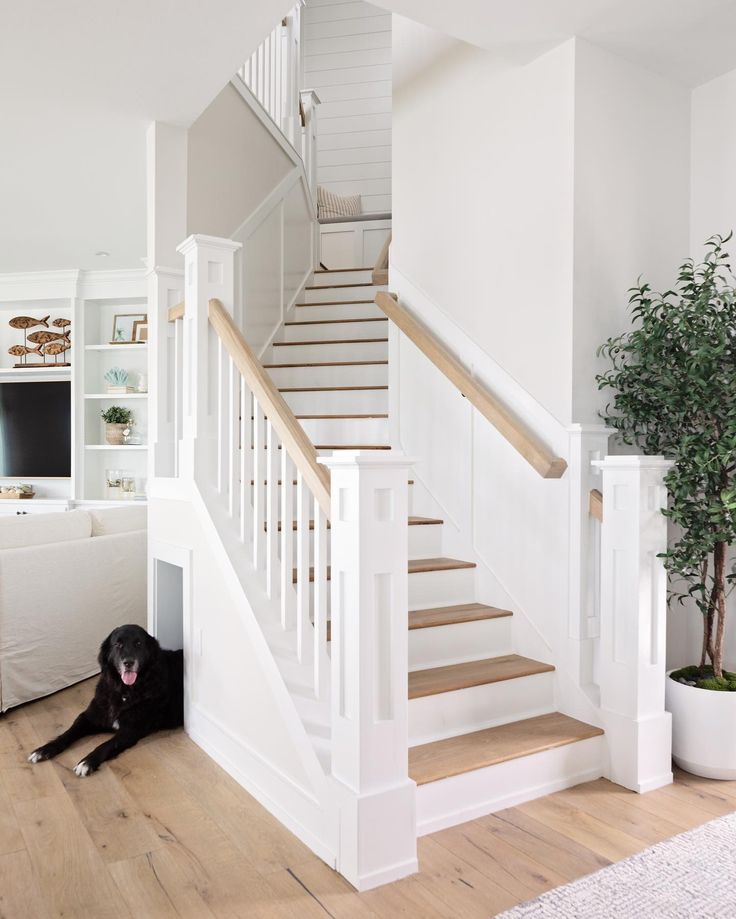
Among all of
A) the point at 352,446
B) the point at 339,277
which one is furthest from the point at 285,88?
the point at 352,446

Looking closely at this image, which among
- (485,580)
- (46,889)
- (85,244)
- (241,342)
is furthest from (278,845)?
(85,244)

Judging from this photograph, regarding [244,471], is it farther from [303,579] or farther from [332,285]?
[332,285]

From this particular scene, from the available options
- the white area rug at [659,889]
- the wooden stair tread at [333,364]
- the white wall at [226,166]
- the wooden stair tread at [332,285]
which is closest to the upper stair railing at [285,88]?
the white wall at [226,166]

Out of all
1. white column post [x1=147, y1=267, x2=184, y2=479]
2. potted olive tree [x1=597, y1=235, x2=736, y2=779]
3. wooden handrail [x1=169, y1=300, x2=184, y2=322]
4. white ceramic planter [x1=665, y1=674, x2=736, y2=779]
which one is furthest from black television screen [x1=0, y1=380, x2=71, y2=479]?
white ceramic planter [x1=665, y1=674, x2=736, y2=779]

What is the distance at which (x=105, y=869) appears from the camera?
2.06 m

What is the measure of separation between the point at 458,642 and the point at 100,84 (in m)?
2.82

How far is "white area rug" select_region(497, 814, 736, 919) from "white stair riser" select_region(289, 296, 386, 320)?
12.1ft

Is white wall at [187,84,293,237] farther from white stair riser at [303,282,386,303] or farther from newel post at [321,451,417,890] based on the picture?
newel post at [321,451,417,890]

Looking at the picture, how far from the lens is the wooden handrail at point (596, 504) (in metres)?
2.72

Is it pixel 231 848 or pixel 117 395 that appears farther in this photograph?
pixel 117 395

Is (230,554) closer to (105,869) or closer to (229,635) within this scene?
(229,635)

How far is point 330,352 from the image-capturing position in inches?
191

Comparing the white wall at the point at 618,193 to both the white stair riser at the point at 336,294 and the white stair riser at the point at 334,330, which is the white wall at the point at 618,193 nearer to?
the white stair riser at the point at 334,330

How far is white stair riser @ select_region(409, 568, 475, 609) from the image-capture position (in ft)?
10.2
